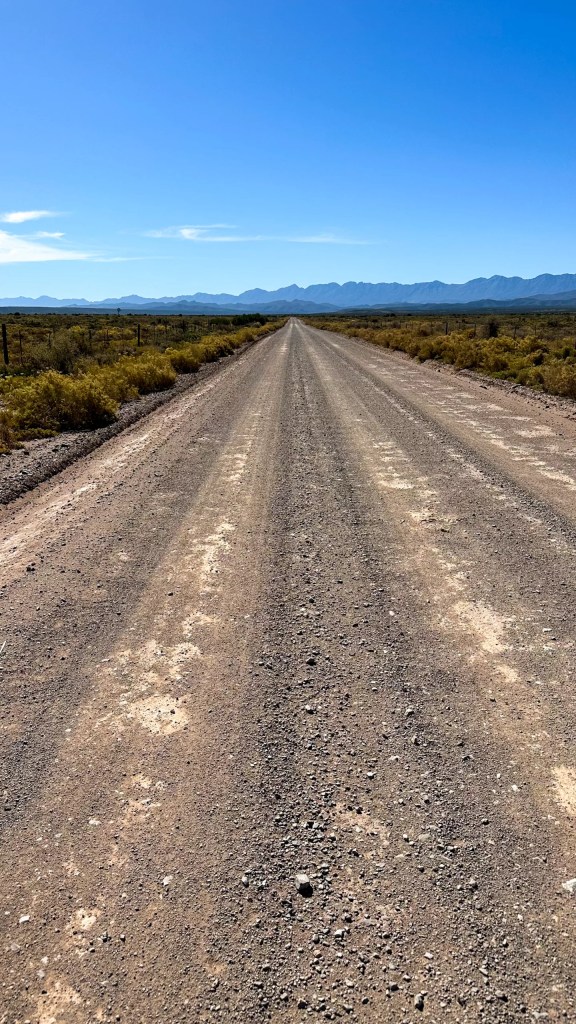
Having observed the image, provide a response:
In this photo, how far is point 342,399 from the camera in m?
16.3

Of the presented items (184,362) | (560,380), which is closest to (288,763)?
(560,380)

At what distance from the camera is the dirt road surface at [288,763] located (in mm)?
2311

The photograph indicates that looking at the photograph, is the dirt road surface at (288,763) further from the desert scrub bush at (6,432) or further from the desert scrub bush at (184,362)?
the desert scrub bush at (184,362)

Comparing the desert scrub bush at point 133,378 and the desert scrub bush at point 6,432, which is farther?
the desert scrub bush at point 133,378

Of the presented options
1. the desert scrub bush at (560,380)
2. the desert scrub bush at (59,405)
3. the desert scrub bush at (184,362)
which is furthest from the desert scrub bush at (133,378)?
the desert scrub bush at (560,380)

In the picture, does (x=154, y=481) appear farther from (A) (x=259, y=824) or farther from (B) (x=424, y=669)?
(A) (x=259, y=824)

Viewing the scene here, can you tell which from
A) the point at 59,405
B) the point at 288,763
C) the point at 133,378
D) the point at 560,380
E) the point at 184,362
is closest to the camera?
the point at 288,763

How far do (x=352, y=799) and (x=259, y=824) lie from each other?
0.51m

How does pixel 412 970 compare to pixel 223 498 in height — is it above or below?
below

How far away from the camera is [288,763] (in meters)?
3.36

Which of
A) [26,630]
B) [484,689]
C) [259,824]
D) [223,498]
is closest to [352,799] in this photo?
[259,824]

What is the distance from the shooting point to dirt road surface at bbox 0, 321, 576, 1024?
231cm

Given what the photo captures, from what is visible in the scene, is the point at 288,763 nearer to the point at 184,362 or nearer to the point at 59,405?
the point at 59,405

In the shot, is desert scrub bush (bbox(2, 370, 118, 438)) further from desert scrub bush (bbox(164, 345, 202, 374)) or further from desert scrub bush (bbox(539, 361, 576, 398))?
desert scrub bush (bbox(539, 361, 576, 398))
